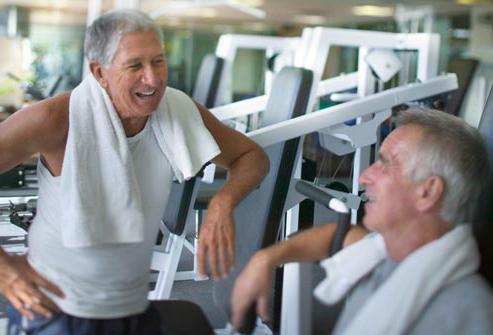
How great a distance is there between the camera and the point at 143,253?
137 centimetres

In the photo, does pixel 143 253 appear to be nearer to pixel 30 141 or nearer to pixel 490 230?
pixel 30 141

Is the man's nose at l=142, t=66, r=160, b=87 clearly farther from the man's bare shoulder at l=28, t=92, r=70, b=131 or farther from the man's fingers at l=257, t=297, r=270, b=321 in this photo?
the man's fingers at l=257, t=297, r=270, b=321

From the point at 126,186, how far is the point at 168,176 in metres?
0.13

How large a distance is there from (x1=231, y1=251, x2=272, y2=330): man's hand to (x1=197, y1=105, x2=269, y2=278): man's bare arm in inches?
4.7

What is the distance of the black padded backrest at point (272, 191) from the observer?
4.41ft

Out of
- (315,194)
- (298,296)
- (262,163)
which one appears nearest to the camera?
(298,296)

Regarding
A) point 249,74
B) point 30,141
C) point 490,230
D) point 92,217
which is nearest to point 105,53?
point 30,141

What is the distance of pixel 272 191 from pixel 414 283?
874mm

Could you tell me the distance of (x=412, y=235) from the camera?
46.2 inches

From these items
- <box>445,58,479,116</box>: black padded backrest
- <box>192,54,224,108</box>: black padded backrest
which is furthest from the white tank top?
<box>192,54,224,108</box>: black padded backrest

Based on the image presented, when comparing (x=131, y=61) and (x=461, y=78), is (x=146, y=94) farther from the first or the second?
(x=461, y=78)

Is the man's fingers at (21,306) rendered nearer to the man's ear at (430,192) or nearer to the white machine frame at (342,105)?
the white machine frame at (342,105)

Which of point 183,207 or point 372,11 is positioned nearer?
point 183,207

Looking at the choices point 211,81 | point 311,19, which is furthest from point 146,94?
point 311,19
